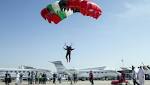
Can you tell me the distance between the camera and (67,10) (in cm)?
2289

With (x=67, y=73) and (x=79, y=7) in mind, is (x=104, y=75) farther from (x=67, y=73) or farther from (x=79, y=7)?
(x=79, y=7)

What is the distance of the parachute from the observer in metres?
21.6

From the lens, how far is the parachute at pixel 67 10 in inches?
852

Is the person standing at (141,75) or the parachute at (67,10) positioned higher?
the parachute at (67,10)

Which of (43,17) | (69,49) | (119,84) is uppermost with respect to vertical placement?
(43,17)

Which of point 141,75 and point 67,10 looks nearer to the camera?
point 67,10

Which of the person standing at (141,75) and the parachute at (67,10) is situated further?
the person standing at (141,75)

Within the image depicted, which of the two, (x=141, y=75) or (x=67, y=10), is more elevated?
(x=67, y=10)

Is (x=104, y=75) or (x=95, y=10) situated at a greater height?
(x=95, y=10)

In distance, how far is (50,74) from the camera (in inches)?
3061

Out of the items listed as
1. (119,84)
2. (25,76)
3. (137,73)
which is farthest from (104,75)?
(137,73)

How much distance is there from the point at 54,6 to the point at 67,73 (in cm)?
5775

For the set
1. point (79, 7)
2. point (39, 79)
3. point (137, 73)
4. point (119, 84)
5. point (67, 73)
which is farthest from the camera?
point (67, 73)

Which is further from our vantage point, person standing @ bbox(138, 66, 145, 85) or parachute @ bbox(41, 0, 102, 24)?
person standing @ bbox(138, 66, 145, 85)
